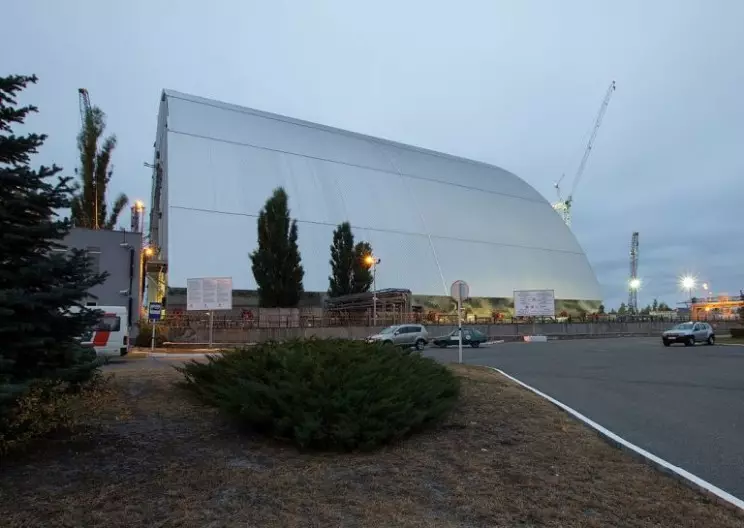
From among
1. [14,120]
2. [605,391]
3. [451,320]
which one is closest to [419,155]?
[451,320]

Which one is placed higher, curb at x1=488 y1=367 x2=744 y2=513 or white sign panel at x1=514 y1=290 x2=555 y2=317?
white sign panel at x1=514 y1=290 x2=555 y2=317

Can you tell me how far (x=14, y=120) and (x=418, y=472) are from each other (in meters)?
5.34

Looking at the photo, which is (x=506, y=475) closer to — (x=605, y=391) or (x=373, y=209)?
(x=605, y=391)

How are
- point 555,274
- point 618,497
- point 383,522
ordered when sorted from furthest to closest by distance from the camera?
point 555,274 < point 618,497 < point 383,522

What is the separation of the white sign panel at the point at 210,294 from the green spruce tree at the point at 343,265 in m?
18.1

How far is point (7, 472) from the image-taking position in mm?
5293

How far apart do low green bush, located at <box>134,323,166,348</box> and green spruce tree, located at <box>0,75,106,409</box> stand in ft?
99.1

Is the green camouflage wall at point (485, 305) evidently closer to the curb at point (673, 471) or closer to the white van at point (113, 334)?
the white van at point (113, 334)

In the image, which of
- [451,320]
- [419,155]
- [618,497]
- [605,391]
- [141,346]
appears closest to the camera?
[618,497]

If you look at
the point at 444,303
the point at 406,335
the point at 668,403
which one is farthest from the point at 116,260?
the point at 444,303

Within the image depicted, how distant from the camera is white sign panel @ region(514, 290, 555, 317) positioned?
54656 mm

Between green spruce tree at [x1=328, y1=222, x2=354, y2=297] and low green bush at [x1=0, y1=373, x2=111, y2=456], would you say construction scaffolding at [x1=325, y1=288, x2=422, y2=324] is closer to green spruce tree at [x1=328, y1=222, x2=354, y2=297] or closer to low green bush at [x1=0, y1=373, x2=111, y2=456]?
Result: green spruce tree at [x1=328, y1=222, x2=354, y2=297]

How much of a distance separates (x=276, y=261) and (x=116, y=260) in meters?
14.0

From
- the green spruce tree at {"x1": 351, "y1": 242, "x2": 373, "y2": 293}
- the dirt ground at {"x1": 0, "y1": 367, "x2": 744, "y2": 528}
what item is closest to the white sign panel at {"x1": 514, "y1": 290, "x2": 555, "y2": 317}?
the green spruce tree at {"x1": 351, "y1": 242, "x2": 373, "y2": 293}
